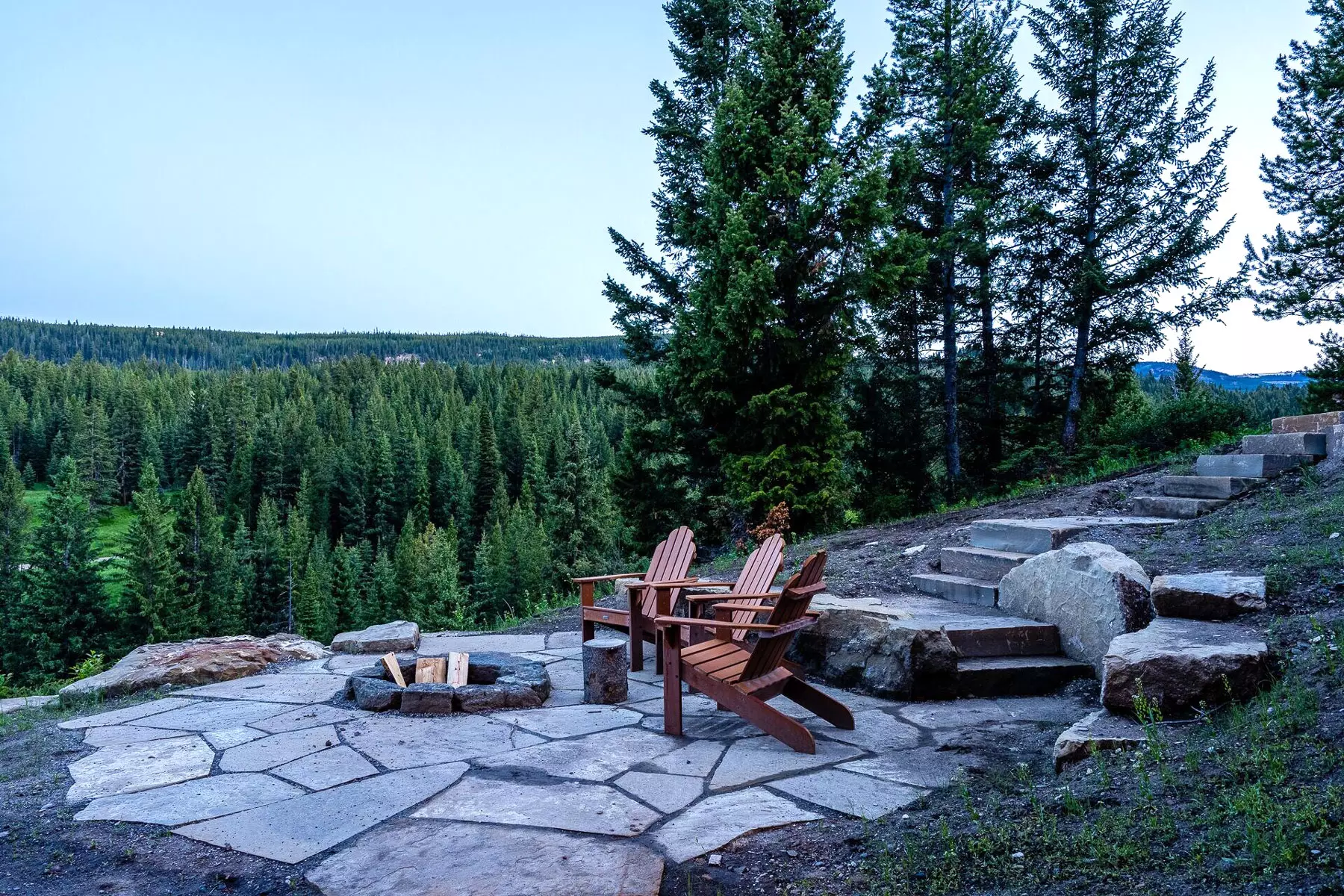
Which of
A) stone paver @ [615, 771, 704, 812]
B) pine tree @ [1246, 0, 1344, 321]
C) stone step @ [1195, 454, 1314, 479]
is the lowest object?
stone paver @ [615, 771, 704, 812]

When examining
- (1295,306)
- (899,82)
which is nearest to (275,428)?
(899,82)

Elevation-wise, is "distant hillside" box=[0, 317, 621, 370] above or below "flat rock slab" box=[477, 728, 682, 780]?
above

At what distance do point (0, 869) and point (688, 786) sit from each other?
7.81 feet

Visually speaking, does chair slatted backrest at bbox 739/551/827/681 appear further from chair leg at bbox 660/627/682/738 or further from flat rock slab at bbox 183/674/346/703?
flat rock slab at bbox 183/674/346/703

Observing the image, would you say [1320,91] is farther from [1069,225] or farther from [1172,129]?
[1069,225]

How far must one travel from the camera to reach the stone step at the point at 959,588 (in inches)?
232

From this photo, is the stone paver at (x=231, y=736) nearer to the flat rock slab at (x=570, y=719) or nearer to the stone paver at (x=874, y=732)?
the flat rock slab at (x=570, y=719)

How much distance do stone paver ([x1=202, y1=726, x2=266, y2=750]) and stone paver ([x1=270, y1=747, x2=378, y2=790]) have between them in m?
0.54

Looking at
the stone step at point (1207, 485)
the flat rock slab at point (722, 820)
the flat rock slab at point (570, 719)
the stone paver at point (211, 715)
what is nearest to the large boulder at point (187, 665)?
the stone paver at point (211, 715)

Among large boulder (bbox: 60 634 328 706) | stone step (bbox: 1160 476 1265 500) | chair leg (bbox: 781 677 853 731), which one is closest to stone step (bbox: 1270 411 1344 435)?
stone step (bbox: 1160 476 1265 500)

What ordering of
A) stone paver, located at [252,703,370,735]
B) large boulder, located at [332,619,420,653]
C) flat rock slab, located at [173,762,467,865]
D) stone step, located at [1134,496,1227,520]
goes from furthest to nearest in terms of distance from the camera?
stone step, located at [1134,496,1227,520] → large boulder, located at [332,619,420,653] → stone paver, located at [252,703,370,735] → flat rock slab, located at [173,762,467,865]

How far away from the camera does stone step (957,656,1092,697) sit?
182 inches

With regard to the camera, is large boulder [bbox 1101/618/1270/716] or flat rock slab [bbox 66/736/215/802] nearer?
large boulder [bbox 1101/618/1270/716]

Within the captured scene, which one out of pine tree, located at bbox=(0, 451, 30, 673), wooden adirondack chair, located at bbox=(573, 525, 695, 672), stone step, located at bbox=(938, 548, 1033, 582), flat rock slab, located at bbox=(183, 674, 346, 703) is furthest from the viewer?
pine tree, located at bbox=(0, 451, 30, 673)
